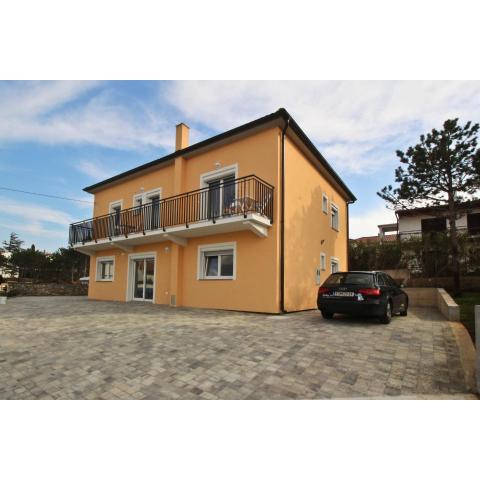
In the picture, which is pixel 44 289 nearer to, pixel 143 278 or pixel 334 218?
pixel 143 278

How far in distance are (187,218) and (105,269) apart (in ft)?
24.8

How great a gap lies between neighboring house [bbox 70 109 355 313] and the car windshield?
6.11 ft

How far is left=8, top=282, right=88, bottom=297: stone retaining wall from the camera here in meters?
19.7

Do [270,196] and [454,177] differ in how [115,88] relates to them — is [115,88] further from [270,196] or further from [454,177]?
[454,177]

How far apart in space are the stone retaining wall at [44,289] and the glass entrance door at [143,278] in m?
10.5

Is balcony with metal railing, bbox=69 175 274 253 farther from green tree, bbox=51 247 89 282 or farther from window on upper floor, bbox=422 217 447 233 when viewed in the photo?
green tree, bbox=51 247 89 282

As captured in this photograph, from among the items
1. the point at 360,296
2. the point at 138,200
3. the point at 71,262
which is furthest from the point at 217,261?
the point at 71,262

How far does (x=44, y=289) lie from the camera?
67.8 feet

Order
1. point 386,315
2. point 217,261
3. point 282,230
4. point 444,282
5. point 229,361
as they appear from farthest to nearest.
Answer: point 444,282 < point 217,261 < point 282,230 < point 386,315 < point 229,361

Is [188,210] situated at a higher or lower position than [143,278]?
higher

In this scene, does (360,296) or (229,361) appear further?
(360,296)

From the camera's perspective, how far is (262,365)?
4.21 meters

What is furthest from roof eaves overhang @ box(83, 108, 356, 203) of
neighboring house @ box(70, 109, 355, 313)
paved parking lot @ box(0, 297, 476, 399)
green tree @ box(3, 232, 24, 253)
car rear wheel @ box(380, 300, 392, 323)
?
green tree @ box(3, 232, 24, 253)

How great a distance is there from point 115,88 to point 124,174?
8.16 m
